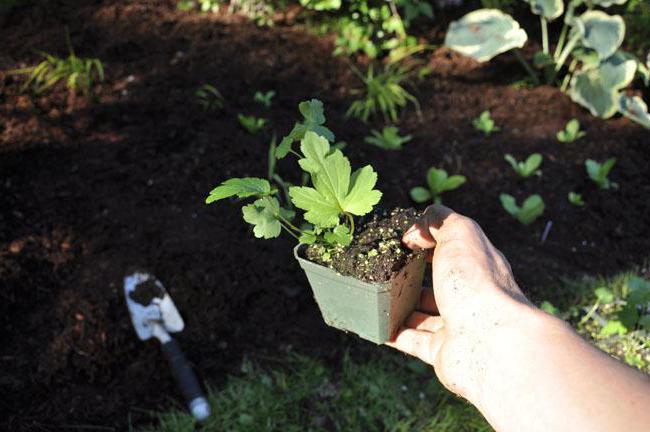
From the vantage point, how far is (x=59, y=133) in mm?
2854

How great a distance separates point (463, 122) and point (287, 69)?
43.0 inches

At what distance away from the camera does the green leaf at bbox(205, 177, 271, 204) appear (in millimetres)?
1261

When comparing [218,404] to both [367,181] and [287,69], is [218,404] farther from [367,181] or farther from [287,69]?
[287,69]

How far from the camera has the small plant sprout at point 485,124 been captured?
305cm

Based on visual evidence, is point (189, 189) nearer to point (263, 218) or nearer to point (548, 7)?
point (263, 218)

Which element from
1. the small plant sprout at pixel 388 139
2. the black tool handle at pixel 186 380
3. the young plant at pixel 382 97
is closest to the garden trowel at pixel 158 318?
the black tool handle at pixel 186 380

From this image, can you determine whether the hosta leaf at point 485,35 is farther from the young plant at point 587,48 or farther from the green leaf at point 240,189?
the green leaf at point 240,189

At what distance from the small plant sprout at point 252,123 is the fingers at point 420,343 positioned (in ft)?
5.20

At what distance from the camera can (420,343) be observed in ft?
5.28

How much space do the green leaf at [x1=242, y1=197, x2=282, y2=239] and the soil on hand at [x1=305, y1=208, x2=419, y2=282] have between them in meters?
0.17

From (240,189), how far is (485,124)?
6.99 ft

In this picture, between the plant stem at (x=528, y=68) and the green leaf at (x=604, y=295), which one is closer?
the green leaf at (x=604, y=295)

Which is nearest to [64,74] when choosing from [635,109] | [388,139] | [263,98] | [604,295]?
[263,98]

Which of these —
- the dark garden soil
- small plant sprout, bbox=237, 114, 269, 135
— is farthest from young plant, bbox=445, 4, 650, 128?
small plant sprout, bbox=237, 114, 269, 135
